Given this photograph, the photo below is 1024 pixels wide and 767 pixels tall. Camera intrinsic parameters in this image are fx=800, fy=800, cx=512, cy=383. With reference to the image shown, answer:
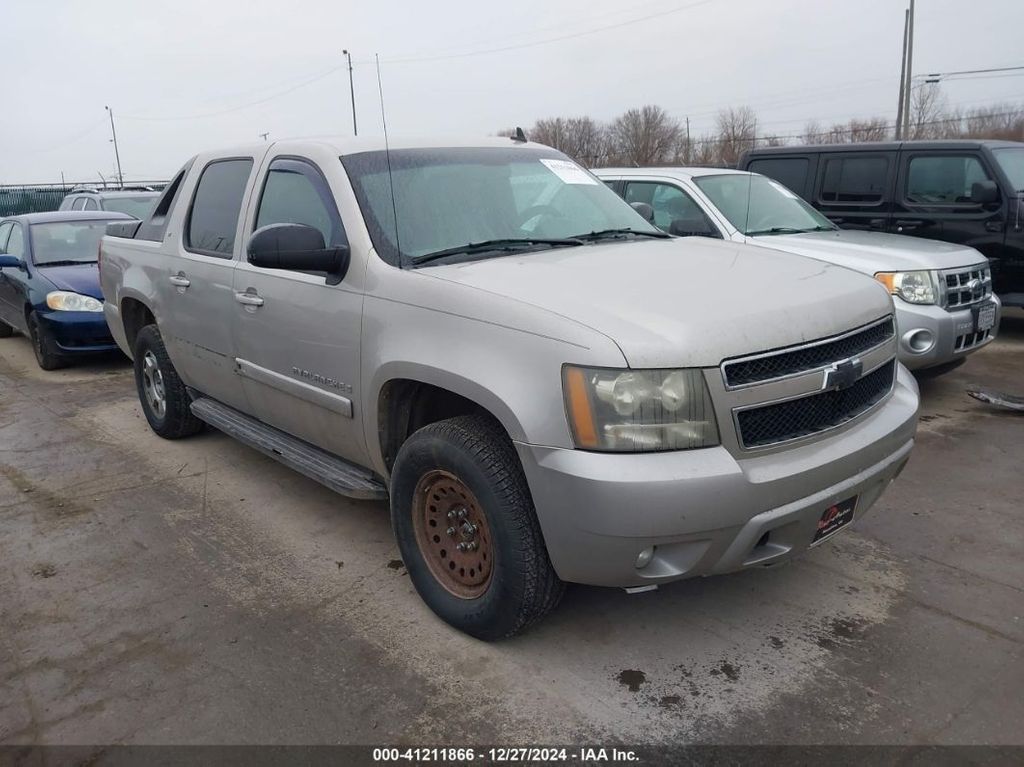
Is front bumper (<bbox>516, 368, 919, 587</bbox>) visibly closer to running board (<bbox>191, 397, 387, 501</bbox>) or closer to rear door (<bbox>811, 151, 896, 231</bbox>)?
running board (<bbox>191, 397, 387, 501</bbox>)

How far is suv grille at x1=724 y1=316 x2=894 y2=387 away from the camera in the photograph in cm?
256

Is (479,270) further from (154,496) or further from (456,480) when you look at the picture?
(154,496)

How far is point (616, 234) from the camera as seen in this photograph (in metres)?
3.88

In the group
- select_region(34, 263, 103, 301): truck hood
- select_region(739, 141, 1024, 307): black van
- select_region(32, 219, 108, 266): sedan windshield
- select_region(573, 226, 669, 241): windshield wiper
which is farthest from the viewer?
select_region(32, 219, 108, 266): sedan windshield

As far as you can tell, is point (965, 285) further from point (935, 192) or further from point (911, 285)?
point (935, 192)

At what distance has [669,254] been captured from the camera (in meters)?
3.47

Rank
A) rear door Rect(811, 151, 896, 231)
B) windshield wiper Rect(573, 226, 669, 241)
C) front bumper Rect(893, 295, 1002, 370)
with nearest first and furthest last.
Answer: windshield wiper Rect(573, 226, 669, 241) < front bumper Rect(893, 295, 1002, 370) < rear door Rect(811, 151, 896, 231)

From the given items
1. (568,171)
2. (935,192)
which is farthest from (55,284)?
(935,192)

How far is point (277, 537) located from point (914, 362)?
4.44 metres

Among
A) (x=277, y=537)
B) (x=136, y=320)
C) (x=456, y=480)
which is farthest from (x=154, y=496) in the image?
(x=456, y=480)

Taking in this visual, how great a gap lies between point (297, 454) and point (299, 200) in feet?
4.04

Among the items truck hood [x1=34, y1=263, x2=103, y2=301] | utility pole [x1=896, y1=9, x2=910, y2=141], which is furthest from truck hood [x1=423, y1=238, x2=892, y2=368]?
utility pole [x1=896, y1=9, x2=910, y2=141]

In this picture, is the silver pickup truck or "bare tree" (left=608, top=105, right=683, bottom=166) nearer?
the silver pickup truck

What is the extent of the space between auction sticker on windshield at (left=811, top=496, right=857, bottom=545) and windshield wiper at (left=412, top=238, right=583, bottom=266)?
1.58m
